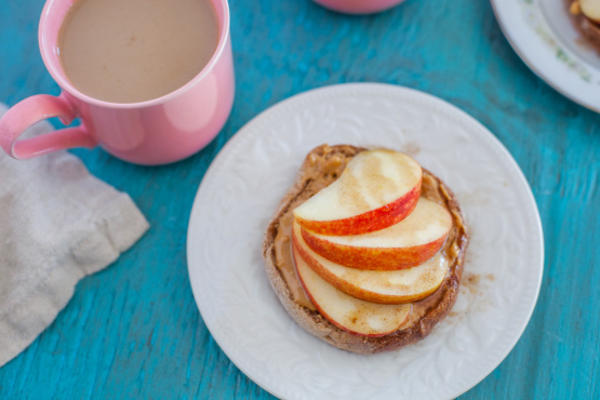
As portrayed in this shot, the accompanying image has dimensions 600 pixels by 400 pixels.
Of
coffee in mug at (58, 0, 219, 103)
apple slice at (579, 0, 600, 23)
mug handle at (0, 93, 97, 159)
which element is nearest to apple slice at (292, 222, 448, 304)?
coffee in mug at (58, 0, 219, 103)

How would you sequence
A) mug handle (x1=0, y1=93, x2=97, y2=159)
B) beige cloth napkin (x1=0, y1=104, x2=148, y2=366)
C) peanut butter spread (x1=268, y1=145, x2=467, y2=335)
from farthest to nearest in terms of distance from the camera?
beige cloth napkin (x1=0, y1=104, x2=148, y2=366) < peanut butter spread (x1=268, y1=145, x2=467, y2=335) < mug handle (x1=0, y1=93, x2=97, y2=159)

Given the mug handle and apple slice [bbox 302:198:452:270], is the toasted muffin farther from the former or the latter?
the mug handle

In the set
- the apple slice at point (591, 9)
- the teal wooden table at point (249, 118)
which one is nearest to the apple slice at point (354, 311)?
the teal wooden table at point (249, 118)

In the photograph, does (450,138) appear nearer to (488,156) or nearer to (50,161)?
(488,156)

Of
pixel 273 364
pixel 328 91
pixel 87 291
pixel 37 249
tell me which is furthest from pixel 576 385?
pixel 37 249

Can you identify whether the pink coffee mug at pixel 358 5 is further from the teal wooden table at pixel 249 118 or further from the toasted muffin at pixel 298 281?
the toasted muffin at pixel 298 281

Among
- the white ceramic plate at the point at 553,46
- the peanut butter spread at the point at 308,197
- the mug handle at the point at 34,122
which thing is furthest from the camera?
the white ceramic plate at the point at 553,46

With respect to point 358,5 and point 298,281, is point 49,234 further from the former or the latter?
point 358,5
